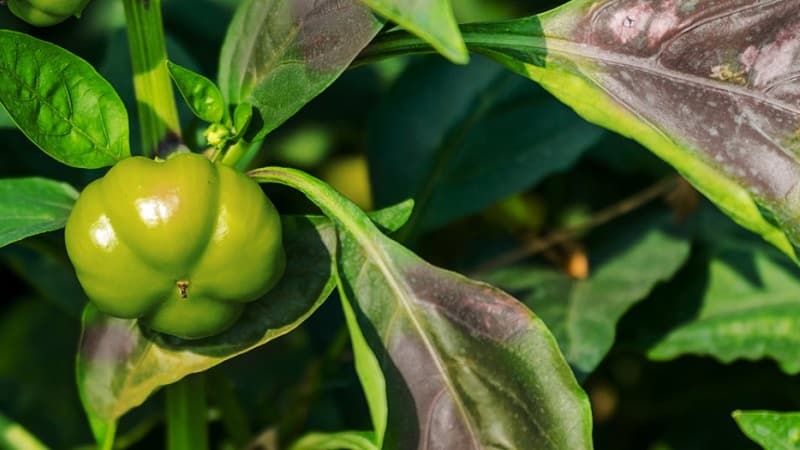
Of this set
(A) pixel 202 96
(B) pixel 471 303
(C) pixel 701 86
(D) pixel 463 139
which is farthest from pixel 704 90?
(D) pixel 463 139

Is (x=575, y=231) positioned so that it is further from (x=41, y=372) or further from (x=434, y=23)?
(x=434, y=23)

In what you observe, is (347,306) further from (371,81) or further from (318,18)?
(371,81)

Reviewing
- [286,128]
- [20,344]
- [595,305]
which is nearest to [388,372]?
[595,305]

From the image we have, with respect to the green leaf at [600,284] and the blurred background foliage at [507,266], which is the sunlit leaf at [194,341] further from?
the green leaf at [600,284]

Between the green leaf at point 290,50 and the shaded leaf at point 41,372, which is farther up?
the green leaf at point 290,50

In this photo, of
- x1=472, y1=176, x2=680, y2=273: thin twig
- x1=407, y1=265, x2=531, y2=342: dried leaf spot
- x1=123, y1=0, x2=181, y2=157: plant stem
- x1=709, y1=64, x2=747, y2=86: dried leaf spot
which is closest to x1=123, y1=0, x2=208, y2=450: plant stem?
x1=123, y1=0, x2=181, y2=157: plant stem

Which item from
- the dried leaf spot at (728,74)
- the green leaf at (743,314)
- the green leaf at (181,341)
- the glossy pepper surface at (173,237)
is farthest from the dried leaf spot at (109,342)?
the green leaf at (743,314)
